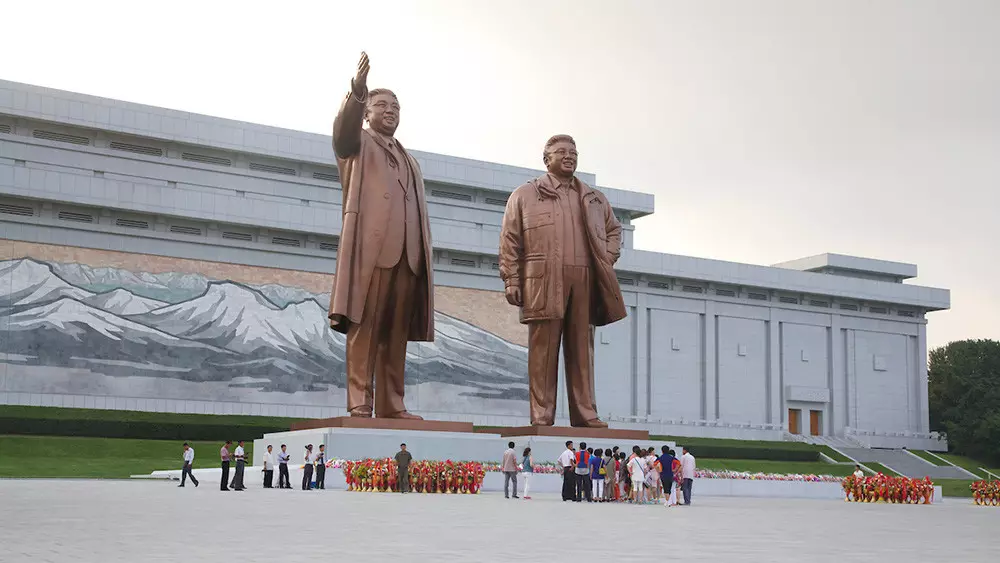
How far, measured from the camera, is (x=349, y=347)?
640 inches

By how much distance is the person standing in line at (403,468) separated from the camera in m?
15.1

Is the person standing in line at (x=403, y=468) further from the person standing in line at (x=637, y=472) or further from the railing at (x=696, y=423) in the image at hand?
the railing at (x=696, y=423)

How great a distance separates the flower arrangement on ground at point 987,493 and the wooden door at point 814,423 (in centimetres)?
2892

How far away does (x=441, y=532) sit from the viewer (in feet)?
27.1

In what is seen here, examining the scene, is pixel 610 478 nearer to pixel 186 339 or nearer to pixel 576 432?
pixel 576 432

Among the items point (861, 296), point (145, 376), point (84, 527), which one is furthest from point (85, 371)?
point (861, 296)

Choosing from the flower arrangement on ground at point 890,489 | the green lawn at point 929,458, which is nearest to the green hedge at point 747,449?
the green lawn at point 929,458

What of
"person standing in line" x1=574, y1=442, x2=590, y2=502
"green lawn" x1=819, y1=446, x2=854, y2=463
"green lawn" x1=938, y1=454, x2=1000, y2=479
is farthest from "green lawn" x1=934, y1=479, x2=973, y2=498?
"person standing in line" x1=574, y1=442, x2=590, y2=502

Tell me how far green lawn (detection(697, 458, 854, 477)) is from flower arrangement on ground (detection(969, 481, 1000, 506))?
11013mm

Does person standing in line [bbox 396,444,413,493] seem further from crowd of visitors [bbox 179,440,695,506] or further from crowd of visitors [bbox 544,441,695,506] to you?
crowd of visitors [bbox 544,441,695,506]

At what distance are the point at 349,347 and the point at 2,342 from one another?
20781 mm

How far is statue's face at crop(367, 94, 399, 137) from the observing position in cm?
1655

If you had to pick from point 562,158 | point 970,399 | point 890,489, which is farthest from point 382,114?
point 970,399

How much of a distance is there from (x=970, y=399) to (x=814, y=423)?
642 centimetres
